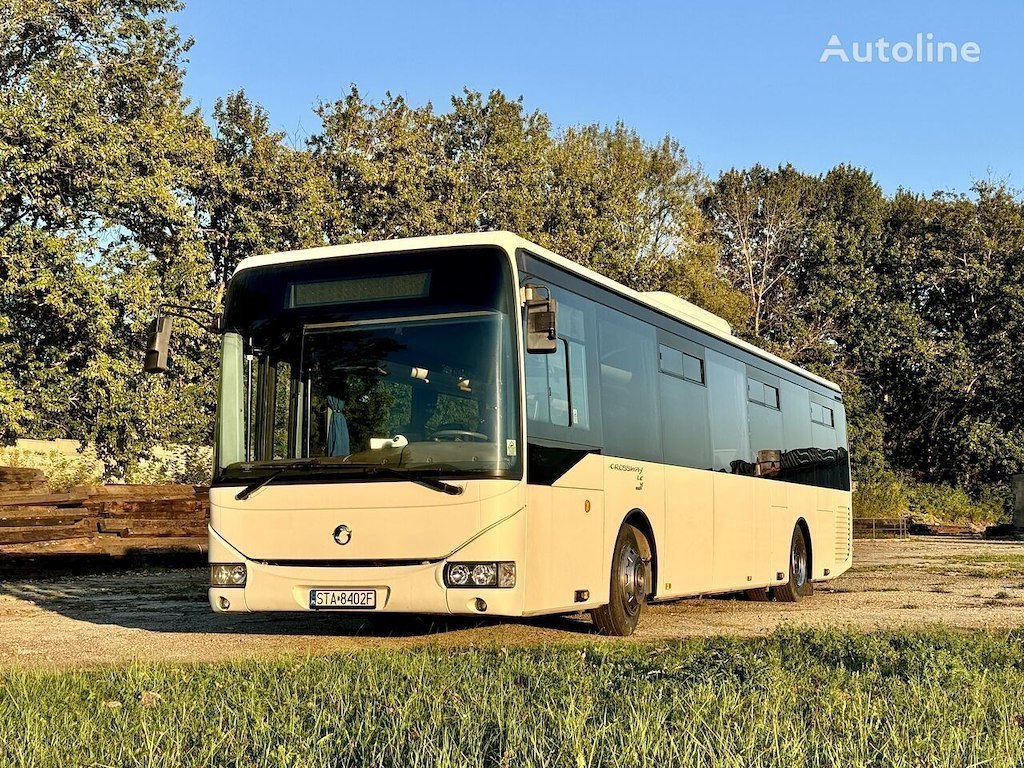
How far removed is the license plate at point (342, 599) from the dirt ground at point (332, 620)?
0.36 meters

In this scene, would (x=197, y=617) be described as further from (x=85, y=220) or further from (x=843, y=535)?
(x=85, y=220)

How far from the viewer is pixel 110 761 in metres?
5.29

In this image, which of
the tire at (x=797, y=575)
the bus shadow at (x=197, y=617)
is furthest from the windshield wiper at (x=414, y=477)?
the tire at (x=797, y=575)

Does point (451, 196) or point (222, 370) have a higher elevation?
point (451, 196)

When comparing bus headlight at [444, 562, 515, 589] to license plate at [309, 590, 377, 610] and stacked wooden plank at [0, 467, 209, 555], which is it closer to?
license plate at [309, 590, 377, 610]

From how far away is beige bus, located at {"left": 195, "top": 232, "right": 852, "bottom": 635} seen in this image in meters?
9.84

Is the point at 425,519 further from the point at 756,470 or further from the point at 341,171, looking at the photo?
the point at 341,171

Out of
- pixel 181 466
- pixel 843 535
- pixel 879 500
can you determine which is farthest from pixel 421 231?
pixel 843 535

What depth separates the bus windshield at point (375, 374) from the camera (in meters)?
9.88

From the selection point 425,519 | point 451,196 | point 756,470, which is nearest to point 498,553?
point 425,519

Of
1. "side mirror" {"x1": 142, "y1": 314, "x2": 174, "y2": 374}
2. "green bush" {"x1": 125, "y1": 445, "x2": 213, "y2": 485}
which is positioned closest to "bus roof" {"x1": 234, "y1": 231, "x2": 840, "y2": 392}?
"side mirror" {"x1": 142, "y1": 314, "x2": 174, "y2": 374}

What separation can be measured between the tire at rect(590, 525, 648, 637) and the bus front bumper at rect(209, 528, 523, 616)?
1.85 meters

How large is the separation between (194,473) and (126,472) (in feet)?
15.5

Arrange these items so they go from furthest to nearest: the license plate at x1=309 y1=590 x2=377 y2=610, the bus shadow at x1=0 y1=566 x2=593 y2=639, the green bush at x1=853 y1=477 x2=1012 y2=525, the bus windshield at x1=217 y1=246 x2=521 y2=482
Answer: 1. the green bush at x1=853 y1=477 x2=1012 y2=525
2. the bus shadow at x1=0 y1=566 x2=593 y2=639
3. the license plate at x1=309 y1=590 x2=377 y2=610
4. the bus windshield at x1=217 y1=246 x2=521 y2=482
